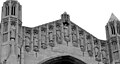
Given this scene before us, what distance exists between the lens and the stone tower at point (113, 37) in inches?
1001

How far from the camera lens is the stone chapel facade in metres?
21.8

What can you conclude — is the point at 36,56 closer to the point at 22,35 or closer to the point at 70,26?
the point at 22,35

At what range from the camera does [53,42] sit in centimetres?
2377

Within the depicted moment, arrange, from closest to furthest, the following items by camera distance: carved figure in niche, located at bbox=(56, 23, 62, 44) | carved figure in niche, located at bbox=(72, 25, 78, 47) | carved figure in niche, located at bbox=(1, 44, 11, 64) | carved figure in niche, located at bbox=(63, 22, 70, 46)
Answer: carved figure in niche, located at bbox=(1, 44, 11, 64)
carved figure in niche, located at bbox=(56, 23, 62, 44)
carved figure in niche, located at bbox=(63, 22, 70, 46)
carved figure in niche, located at bbox=(72, 25, 78, 47)

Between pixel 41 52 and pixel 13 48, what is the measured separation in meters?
2.68

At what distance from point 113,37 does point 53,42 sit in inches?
220

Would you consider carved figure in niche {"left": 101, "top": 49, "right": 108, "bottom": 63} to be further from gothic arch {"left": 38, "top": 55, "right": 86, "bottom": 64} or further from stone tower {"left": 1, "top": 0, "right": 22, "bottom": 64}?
stone tower {"left": 1, "top": 0, "right": 22, "bottom": 64}

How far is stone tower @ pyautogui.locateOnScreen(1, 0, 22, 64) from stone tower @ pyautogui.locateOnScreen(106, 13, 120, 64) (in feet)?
26.7

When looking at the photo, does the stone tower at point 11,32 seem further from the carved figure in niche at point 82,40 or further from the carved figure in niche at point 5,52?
the carved figure in niche at point 82,40

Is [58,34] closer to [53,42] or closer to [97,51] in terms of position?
[53,42]

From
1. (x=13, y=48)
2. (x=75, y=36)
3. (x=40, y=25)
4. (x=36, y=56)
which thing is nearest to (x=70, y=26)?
(x=75, y=36)

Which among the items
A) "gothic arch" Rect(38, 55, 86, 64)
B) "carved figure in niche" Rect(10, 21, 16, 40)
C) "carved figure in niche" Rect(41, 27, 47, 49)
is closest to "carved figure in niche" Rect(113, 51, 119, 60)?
"gothic arch" Rect(38, 55, 86, 64)

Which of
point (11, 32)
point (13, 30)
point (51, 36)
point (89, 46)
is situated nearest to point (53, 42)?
point (51, 36)

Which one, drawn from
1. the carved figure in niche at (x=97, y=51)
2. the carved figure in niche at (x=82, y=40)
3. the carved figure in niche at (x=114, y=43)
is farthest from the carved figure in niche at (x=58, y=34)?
the carved figure in niche at (x=114, y=43)
